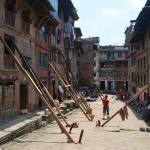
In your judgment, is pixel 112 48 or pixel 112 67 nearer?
pixel 112 67

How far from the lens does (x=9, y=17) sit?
22.6 metres

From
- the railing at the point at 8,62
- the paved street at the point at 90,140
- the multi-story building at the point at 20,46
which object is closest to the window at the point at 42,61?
the multi-story building at the point at 20,46

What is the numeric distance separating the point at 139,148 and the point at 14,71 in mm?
10040

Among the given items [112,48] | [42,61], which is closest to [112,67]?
[112,48]

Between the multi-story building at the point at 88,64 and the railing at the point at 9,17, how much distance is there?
5849 cm

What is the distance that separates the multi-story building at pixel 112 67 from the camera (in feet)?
320

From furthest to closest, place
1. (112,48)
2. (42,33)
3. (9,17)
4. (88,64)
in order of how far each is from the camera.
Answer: (112,48) < (88,64) < (42,33) < (9,17)

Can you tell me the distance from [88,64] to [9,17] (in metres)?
67.7

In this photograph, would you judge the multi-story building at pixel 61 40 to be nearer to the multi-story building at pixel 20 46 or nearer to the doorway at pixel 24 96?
the multi-story building at pixel 20 46

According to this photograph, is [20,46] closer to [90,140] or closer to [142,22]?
[90,140]

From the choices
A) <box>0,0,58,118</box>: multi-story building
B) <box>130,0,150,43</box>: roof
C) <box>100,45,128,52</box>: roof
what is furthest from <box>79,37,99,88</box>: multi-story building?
<box>0,0,58,118</box>: multi-story building

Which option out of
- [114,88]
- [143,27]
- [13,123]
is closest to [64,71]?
[143,27]

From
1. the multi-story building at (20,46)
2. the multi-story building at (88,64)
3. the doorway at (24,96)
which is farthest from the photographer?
the multi-story building at (88,64)

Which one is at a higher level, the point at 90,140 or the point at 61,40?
the point at 61,40
